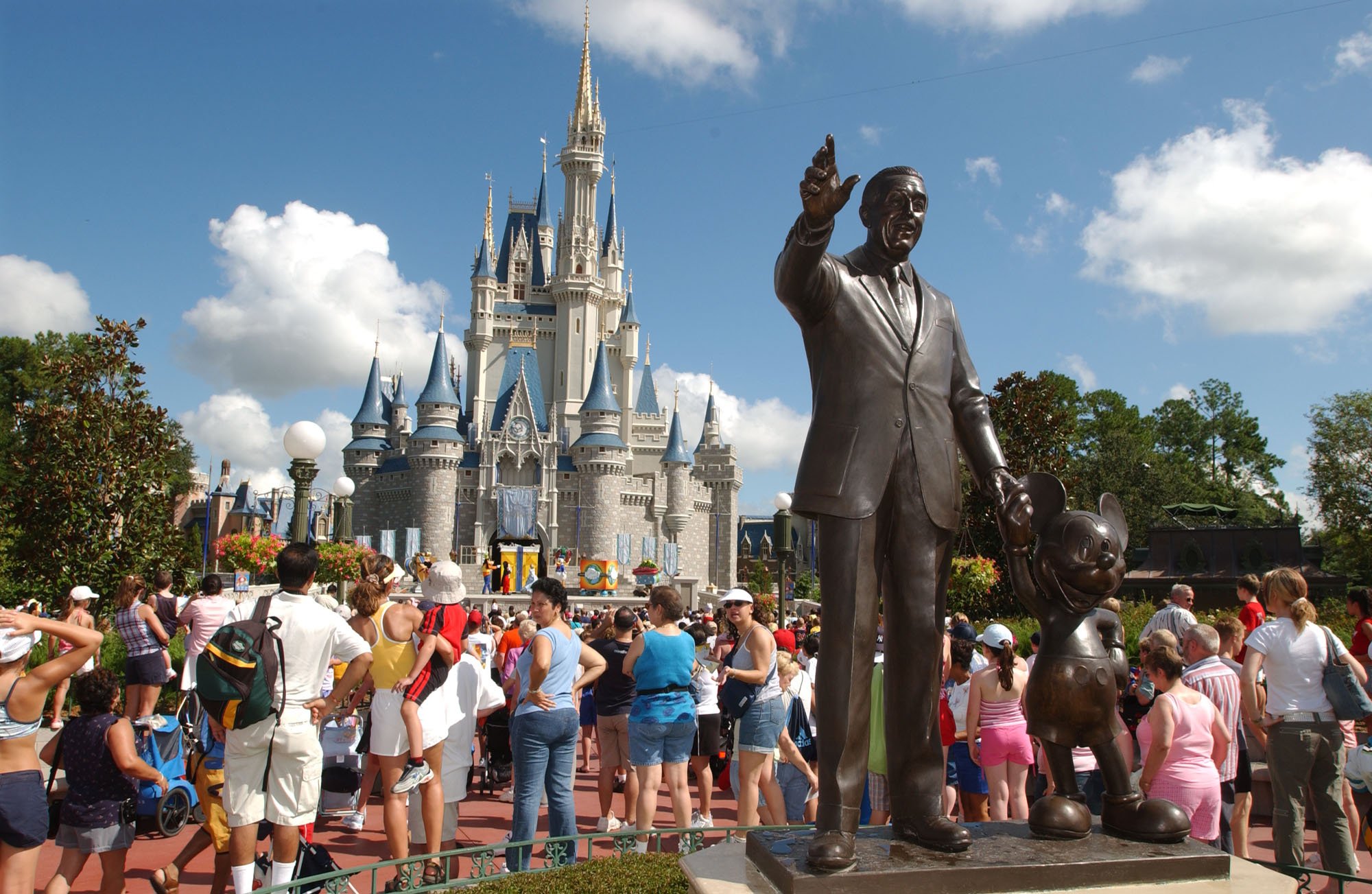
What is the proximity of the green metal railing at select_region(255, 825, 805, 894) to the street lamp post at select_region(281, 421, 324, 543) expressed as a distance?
4.69 meters

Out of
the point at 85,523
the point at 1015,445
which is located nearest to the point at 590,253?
the point at 1015,445

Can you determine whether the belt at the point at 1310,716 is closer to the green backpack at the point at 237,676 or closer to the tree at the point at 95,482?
the green backpack at the point at 237,676

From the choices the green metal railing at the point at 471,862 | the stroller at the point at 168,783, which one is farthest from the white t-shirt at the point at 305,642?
the stroller at the point at 168,783

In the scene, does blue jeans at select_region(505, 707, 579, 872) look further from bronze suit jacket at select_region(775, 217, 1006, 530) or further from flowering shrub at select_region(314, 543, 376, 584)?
flowering shrub at select_region(314, 543, 376, 584)

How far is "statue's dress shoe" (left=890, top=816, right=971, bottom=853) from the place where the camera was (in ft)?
10.4

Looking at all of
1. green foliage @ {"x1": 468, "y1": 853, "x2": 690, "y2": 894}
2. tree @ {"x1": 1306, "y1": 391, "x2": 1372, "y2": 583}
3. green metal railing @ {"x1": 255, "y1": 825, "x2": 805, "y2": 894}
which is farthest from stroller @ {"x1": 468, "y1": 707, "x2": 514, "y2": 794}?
tree @ {"x1": 1306, "y1": 391, "x2": 1372, "y2": 583}

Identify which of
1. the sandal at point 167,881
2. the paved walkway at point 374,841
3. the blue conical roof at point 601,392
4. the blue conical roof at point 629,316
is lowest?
the paved walkway at point 374,841

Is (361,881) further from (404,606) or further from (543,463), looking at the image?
(543,463)

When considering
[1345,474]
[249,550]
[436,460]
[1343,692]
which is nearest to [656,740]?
[1343,692]

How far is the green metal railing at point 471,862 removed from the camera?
12.0 feet

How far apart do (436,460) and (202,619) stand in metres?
47.9

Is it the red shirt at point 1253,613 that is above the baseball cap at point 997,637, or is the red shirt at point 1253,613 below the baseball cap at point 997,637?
above

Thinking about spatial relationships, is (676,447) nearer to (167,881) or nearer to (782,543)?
(782,543)

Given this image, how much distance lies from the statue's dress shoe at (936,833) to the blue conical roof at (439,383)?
54823mm
